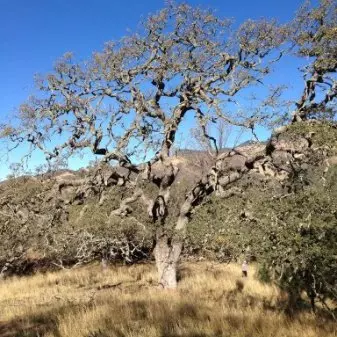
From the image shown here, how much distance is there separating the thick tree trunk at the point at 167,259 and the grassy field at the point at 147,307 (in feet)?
1.55

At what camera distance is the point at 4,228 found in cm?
1866

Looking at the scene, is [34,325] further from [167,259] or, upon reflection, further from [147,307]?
[167,259]

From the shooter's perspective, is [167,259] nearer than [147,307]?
No

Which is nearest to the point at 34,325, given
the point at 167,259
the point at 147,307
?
the point at 147,307

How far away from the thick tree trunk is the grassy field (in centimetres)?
47

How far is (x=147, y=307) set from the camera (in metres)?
13.0

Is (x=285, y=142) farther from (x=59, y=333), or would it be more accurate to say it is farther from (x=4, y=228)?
(x=4, y=228)

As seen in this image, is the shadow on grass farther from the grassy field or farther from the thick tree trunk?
the thick tree trunk

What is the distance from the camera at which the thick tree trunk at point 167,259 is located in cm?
1741

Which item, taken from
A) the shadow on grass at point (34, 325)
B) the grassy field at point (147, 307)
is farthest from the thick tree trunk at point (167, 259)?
the shadow on grass at point (34, 325)

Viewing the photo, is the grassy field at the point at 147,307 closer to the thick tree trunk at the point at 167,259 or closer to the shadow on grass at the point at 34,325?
the shadow on grass at the point at 34,325

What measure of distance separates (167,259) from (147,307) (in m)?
4.49

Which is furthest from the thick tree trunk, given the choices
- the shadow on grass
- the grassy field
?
the shadow on grass

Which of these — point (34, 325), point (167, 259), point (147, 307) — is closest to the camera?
point (34, 325)
